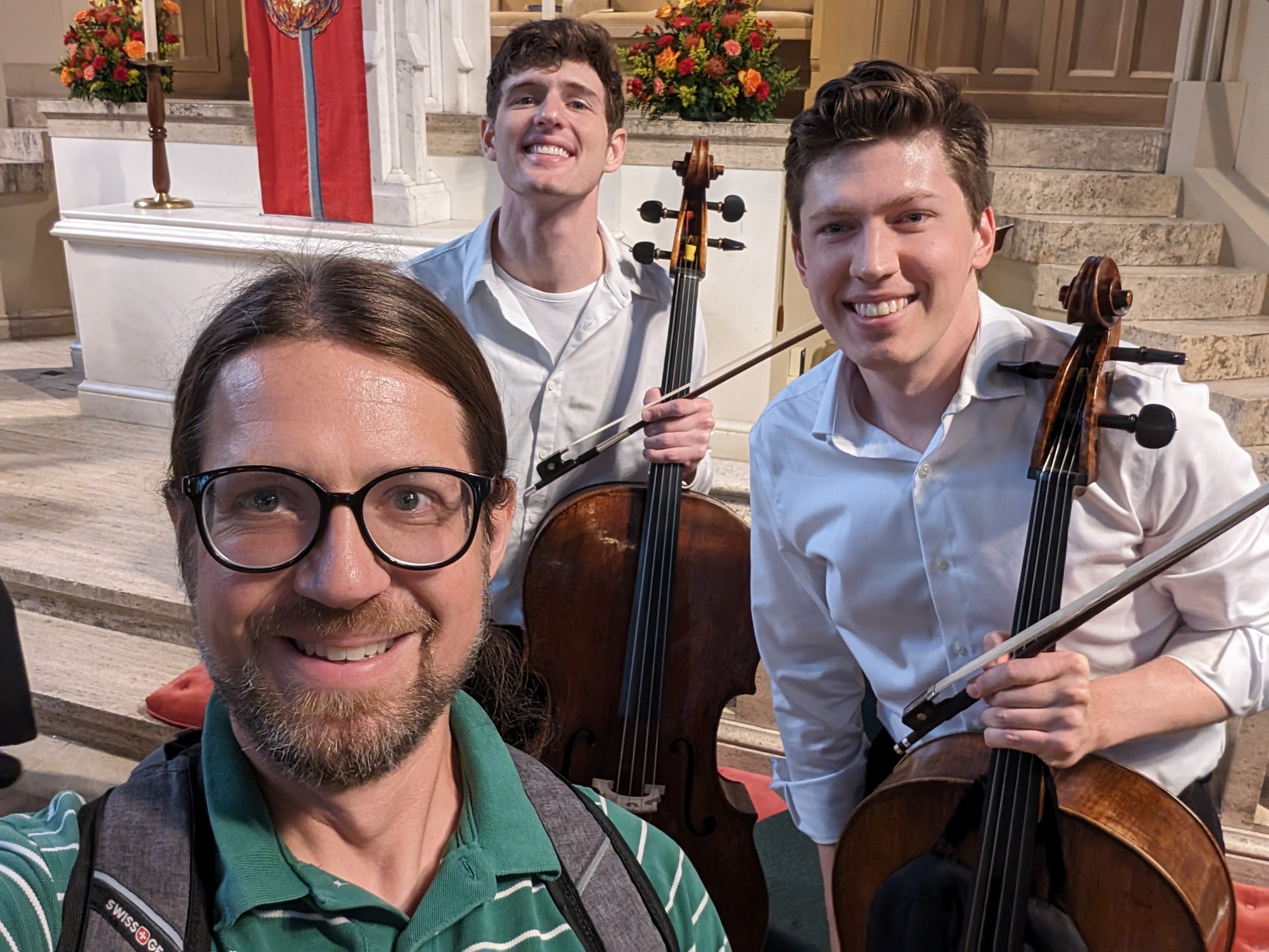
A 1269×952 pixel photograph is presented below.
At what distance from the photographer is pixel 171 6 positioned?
4.82m

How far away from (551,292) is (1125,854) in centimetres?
126

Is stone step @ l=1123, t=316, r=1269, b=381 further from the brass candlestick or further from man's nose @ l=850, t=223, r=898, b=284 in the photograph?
the brass candlestick

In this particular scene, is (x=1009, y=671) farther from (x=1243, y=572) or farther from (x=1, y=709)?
(x=1, y=709)

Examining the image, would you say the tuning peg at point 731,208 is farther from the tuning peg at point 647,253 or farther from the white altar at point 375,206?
the white altar at point 375,206

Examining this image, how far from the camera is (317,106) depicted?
3.77m

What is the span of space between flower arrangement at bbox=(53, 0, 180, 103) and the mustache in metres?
4.28

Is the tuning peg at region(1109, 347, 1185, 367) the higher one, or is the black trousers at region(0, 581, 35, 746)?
the tuning peg at region(1109, 347, 1185, 367)

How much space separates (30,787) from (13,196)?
4.32 metres

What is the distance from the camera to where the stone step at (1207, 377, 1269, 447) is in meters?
3.17

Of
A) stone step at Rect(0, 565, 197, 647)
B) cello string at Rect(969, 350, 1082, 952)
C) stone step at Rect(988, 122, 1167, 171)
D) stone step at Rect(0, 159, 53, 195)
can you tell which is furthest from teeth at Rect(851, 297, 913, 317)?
stone step at Rect(0, 159, 53, 195)

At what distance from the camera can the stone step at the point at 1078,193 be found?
411 centimetres

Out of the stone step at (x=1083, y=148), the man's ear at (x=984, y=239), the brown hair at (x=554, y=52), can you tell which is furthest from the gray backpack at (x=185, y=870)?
the stone step at (x=1083, y=148)

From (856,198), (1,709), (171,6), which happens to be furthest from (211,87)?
(856,198)

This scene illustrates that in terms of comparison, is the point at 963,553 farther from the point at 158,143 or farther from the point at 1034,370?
the point at 158,143
